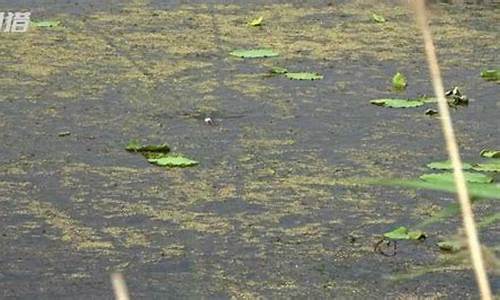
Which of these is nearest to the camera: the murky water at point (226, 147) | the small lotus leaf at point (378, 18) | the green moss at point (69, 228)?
the murky water at point (226, 147)

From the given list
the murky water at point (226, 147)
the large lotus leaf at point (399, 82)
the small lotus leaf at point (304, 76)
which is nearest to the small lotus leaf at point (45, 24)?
the murky water at point (226, 147)

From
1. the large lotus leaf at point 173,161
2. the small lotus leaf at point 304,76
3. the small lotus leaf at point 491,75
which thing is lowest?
the small lotus leaf at point 304,76

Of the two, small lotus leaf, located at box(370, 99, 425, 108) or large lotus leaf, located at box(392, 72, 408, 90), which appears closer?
Answer: small lotus leaf, located at box(370, 99, 425, 108)

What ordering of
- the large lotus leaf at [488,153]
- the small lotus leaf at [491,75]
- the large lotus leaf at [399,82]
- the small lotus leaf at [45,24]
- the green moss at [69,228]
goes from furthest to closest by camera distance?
the small lotus leaf at [45,24], the small lotus leaf at [491,75], the large lotus leaf at [399,82], the large lotus leaf at [488,153], the green moss at [69,228]

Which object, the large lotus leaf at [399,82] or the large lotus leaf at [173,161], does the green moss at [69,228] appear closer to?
the large lotus leaf at [173,161]

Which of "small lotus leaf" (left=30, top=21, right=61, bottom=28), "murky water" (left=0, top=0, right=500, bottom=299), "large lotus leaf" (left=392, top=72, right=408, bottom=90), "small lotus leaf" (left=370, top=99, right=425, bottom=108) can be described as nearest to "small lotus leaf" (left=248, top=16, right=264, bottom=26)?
"murky water" (left=0, top=0, right=500, bottom=299)

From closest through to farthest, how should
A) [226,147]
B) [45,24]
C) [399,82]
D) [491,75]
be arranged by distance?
[226,147], [399,82], [491,75], [45,24]

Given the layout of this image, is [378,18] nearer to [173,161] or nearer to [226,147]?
[226,147]

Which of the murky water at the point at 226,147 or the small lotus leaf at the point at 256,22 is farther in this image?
the small lotus leaf at the point at 256,22

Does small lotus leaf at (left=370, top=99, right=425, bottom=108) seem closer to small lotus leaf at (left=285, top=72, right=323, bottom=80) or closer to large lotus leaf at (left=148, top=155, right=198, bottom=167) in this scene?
small lotus leaf at (left=285, top=72, right=323, bottom=80)

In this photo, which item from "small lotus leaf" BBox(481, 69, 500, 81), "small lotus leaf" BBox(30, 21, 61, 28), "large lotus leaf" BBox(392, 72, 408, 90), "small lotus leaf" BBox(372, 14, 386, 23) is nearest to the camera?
"large lotus leaf" BBox(392, 72, 408, 90)

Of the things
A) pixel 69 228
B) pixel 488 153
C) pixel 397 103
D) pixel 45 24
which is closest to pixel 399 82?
pixel 397 103

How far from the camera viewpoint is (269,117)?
4.63 m

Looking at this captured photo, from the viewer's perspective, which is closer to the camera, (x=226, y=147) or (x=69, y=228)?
(x=69, y=228)
